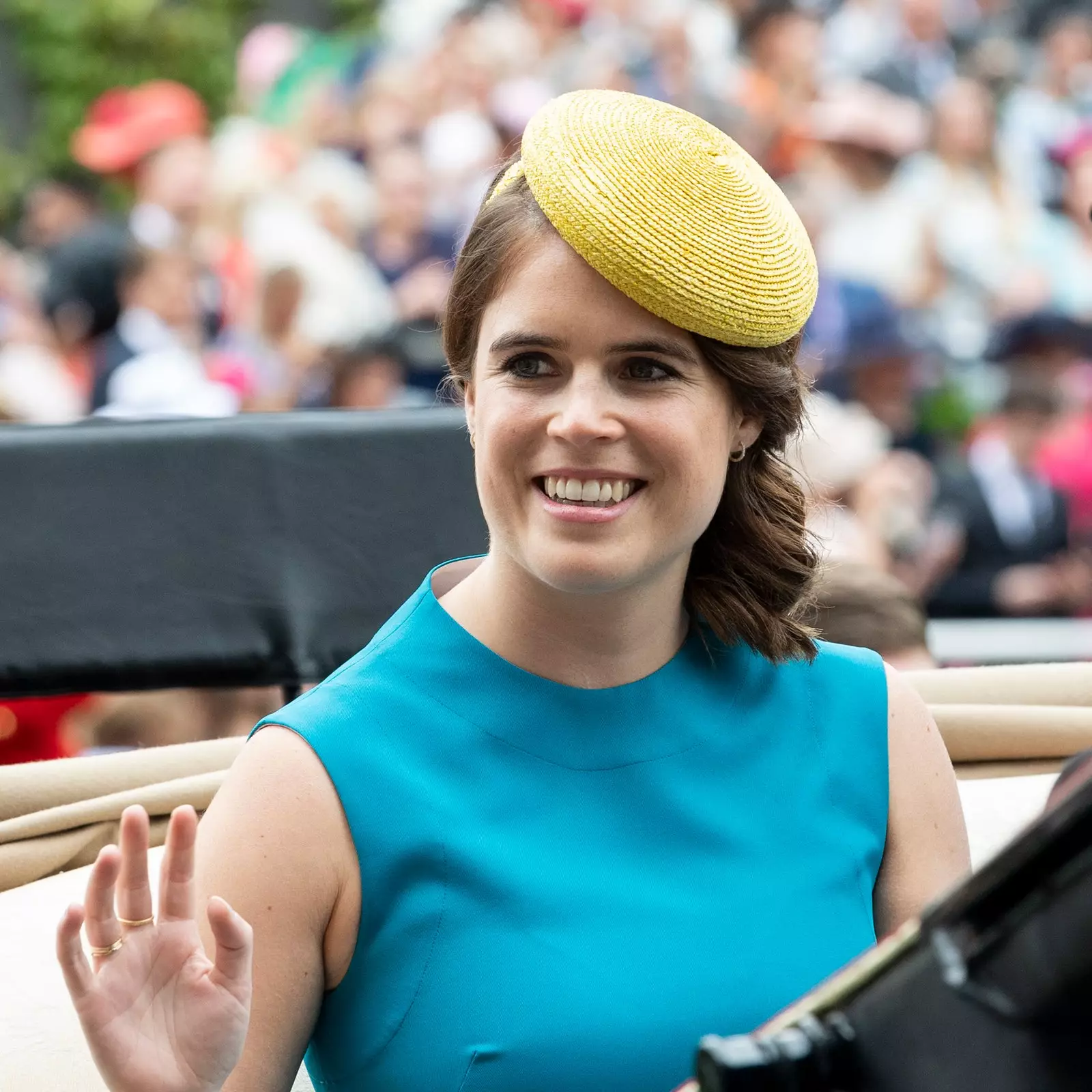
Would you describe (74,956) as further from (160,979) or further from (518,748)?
(518,748)

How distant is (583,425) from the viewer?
1.63 metres

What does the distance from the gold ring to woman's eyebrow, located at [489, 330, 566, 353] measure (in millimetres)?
682

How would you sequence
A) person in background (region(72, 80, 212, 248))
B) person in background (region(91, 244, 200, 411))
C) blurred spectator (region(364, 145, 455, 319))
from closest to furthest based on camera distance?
person in background (region(91, 244, 200, 411)) → person in background (region(72, 80, 212, 248)) → blurred spectator (region(364, 145, 455, 319))

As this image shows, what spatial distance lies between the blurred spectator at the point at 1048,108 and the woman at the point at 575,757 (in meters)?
5.55

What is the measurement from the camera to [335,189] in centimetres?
593

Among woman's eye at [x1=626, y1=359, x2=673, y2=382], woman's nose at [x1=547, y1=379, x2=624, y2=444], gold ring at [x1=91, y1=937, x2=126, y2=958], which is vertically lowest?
gold ring at [x1=91, y1=937, x2=126, y2=958]

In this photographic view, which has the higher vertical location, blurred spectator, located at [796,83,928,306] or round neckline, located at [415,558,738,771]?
round neckline, located at [415,558,738,771]

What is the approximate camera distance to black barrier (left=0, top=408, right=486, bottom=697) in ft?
7.63

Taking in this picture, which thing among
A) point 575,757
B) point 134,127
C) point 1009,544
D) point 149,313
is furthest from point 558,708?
point 134,127

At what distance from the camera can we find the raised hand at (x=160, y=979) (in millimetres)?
1296

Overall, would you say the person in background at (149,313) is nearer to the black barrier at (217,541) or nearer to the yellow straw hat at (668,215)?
the black barrier at (217,541)

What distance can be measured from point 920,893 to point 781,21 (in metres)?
6.03

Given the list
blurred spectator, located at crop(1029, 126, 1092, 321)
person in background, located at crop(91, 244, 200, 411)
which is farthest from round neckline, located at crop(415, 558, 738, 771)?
blurred spectator, located at crop(1029, 126, 1092, 321)

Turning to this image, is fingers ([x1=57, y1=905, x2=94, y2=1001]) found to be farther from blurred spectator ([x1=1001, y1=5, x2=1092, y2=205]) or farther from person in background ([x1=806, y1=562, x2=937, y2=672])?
blurred spectator ([x1=1001, y1=5, x2=1092, y2=205])
